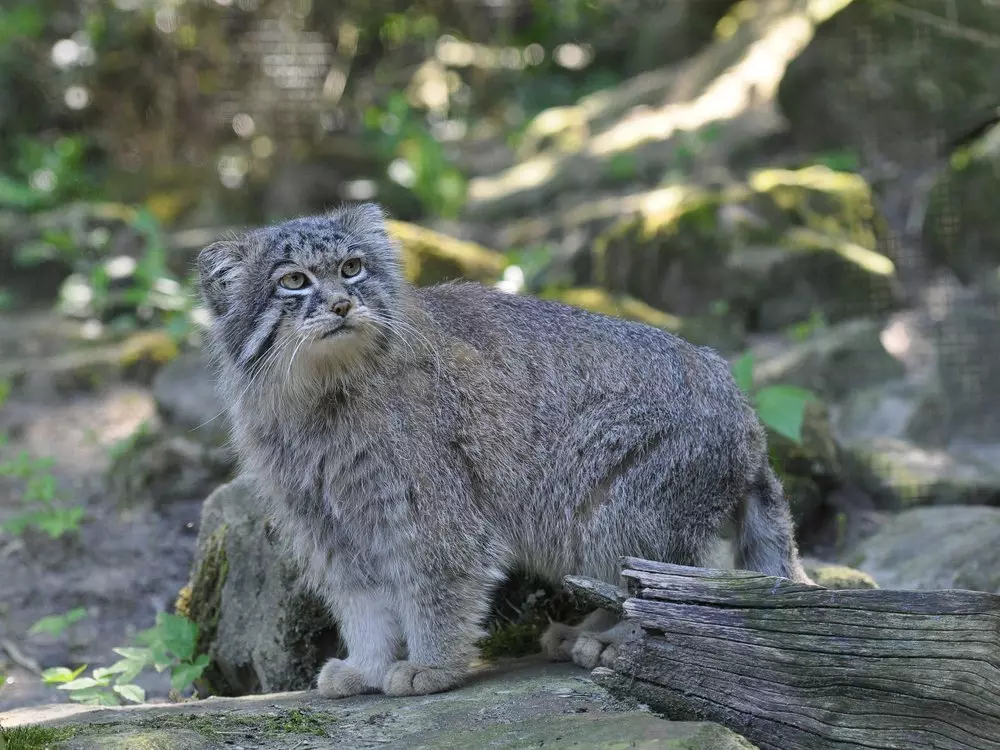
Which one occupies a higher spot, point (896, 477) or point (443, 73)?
point (443, 73)

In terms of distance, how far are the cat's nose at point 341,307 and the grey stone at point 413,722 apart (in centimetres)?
170

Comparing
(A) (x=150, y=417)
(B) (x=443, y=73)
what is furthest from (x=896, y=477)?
(B) (x=443, y=73)

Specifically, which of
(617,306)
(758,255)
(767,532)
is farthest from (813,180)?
(767,532)

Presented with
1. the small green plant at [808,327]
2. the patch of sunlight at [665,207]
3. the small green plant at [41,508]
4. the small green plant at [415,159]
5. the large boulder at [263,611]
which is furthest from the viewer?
the small green plant at [415,159]

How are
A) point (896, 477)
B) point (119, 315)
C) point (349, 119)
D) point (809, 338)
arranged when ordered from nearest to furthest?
point (896, 477) < point (809, 338) < point (119, 315) < point (349, 119)

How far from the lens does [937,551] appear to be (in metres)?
6.73

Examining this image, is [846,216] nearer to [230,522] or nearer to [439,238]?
[439,238]

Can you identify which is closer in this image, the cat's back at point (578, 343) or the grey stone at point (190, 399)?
the cat's back at point (578, 343)

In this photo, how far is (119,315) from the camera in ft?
42.5

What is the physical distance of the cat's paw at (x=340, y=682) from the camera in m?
5.09

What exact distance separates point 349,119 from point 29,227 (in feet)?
21.8

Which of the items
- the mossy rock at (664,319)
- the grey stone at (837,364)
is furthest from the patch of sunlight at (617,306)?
the grey stone at (837,364)

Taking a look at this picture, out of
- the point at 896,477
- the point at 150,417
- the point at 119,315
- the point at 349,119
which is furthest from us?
the point at 349,119

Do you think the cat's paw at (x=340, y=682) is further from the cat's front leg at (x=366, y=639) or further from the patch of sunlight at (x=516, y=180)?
the patch of sunlight at (x=516, y=180)
